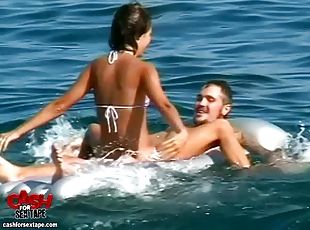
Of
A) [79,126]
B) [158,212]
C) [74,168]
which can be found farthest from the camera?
[79,126]

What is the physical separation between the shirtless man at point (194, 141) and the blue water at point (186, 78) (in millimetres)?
290

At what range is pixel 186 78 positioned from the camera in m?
11.5

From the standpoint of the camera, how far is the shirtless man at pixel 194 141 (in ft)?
25.4

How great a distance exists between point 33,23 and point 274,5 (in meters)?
3.35

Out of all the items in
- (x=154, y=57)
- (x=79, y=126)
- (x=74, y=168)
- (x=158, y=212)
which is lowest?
(x=158, y=212)

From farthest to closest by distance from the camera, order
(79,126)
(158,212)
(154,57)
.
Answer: (154,57), (79,126), (158,212)

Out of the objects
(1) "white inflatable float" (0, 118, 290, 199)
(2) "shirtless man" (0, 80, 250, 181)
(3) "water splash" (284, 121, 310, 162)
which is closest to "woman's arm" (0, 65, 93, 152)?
(2) "shirtless man" (0, 80, 250, 181)

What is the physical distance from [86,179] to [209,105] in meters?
1.57

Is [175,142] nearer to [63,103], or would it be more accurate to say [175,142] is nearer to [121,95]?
[121,95]

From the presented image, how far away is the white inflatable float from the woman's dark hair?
96cm

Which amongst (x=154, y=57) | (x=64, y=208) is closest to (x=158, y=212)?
(x=64, y=208)

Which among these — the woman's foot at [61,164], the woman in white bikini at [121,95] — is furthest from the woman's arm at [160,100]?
the woman's foot at [61,164]

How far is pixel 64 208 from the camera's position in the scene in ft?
23.5

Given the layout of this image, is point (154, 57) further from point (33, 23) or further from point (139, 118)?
point (139, 118)
